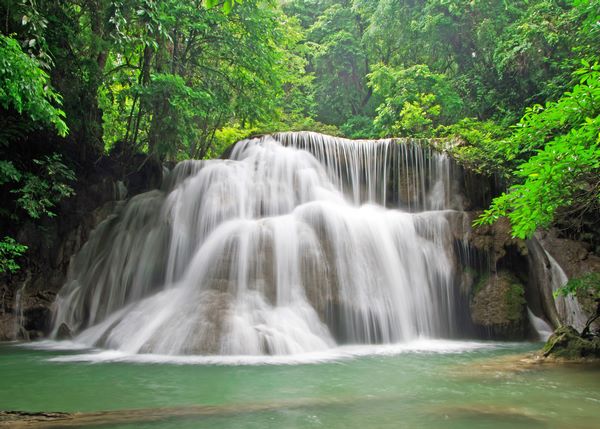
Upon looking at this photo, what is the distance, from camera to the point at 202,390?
5090 millimetres

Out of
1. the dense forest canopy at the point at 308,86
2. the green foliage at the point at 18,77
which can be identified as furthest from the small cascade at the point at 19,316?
the green foliage at the point at 18,77

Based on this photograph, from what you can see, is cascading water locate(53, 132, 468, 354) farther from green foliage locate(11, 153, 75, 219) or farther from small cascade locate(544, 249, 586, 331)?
small cascade locate(544, 249, 586, 331)

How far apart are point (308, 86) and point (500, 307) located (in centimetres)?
1761

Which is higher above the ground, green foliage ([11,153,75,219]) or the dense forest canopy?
the dense forest canopy

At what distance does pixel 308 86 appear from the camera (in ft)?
80.2

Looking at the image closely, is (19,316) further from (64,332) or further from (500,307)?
(500,307)

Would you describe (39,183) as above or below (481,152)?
below

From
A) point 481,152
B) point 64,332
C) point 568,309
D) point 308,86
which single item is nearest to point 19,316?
point 64,332

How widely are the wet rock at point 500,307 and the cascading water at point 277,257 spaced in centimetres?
53

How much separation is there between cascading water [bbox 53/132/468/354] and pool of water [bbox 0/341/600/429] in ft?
3.12

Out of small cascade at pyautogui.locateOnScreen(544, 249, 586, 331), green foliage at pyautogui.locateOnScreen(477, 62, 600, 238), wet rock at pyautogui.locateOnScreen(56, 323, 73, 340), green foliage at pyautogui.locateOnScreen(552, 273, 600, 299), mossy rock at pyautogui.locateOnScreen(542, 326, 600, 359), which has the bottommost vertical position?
mossy rock at pyautogui.locateOnScreen(542, 326, 600, 359)

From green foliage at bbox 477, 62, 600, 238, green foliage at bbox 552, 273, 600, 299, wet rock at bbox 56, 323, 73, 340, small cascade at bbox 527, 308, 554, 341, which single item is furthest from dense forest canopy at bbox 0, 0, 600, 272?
small cascade at bbox 527, 308, 554, 341

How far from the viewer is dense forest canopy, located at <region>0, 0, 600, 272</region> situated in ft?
19.7

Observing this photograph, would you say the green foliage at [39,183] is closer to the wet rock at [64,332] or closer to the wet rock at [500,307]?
the wet rock at [64,332]
